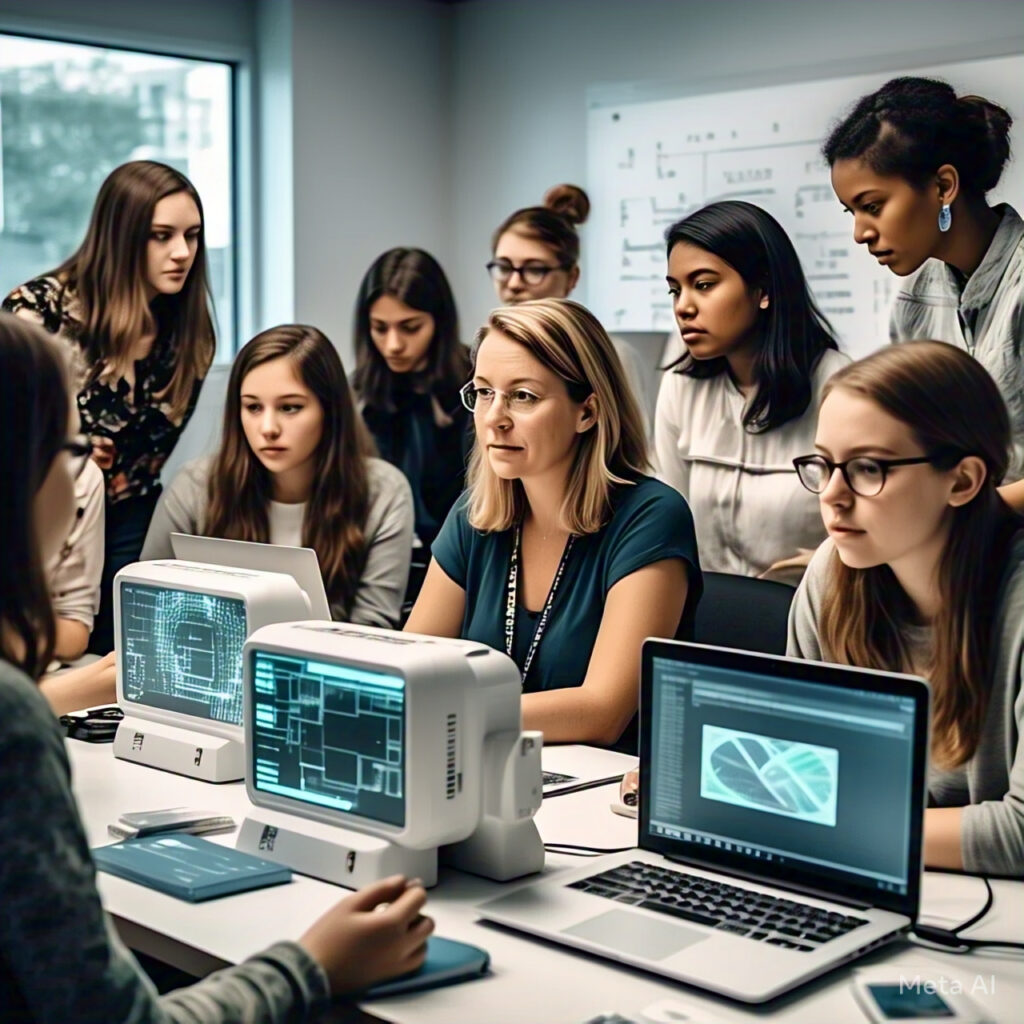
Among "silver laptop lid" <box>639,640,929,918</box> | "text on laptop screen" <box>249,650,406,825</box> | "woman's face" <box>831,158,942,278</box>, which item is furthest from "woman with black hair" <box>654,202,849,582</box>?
"text on laptop screen" <box>249,650,406,825</box>

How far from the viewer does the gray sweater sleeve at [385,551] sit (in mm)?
3174

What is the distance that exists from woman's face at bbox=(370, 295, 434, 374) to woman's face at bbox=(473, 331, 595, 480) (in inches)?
59.4

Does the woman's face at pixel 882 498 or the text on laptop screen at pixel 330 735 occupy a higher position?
the woman's face at pixel 882 498

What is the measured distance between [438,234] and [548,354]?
9.43 ft

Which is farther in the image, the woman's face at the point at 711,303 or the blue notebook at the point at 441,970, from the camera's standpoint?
the woman's face at the point at 711,303

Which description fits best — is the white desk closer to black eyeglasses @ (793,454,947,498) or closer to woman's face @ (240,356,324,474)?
black eyeglasses @ (793,454,947,498)

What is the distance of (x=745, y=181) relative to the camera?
4242 millimetres

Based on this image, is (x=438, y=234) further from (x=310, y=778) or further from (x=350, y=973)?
(x=350, y=973)

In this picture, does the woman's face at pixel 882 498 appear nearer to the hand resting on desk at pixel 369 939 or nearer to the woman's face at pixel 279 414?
the hand resting on desk at pixel 369 939

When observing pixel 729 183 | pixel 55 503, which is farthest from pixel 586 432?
pixel 729 183

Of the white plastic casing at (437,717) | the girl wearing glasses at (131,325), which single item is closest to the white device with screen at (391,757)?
the white plastic casing at (437,717)

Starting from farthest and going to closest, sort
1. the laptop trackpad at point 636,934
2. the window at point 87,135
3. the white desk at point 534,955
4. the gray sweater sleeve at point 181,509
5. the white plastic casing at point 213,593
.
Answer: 1. the window at point 87,135
2. the gray sweater sleeve at point 181,509
3. the white plastic casing at point 213,593
4. the laptop trackpad at point 636,934
5. the white desk at point 534,955

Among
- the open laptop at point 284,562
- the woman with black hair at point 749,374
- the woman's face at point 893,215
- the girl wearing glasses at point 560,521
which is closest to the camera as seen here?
the open laptop at point 284,562

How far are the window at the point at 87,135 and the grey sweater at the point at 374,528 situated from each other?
139 cm
